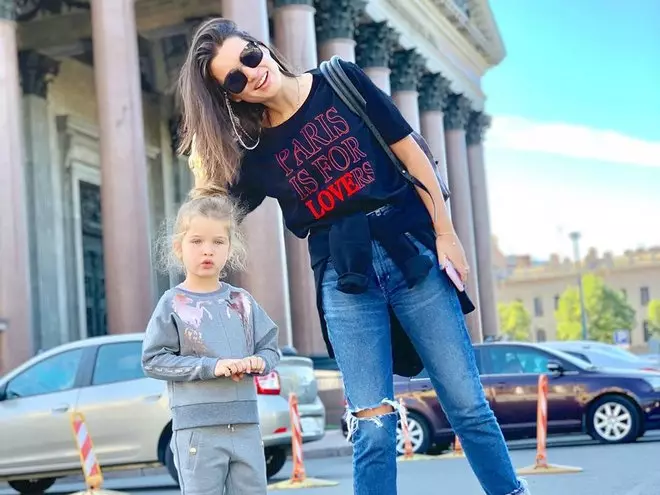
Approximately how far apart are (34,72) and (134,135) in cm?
921

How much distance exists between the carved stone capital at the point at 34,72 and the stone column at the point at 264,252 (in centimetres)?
843

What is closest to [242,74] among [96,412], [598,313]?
[96,412]

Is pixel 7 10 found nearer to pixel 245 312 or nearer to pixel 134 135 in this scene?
pixel 134 135

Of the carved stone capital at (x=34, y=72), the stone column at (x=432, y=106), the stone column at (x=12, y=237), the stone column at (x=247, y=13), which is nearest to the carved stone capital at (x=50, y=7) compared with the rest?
the carved stone capital at (x=34, y=72)

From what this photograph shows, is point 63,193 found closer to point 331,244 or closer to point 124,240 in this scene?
point 124,240

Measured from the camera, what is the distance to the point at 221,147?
172 inches

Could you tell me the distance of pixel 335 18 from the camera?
2739 cm

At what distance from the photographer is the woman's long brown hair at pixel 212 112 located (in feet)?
14.3

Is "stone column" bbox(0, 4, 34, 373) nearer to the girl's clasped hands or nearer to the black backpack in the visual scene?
the girl's clasped hands

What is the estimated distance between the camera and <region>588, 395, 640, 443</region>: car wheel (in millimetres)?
15805

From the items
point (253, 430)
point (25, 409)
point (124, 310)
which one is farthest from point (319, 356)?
point (253, 430)

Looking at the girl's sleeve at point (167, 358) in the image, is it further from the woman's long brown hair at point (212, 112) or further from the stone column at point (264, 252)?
the stone column at point (264, 252)

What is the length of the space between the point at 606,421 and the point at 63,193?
57.6ft

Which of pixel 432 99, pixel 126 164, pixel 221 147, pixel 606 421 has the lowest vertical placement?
pixel 606 421
